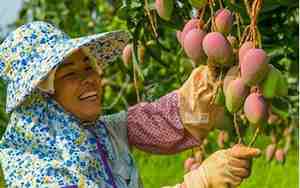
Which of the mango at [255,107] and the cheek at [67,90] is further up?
the mango at [255,107]

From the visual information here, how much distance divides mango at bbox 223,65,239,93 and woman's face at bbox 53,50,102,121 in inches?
16.1

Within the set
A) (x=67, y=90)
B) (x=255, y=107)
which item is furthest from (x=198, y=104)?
(x=255, y=107)

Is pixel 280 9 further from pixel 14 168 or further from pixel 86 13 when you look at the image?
pixel 86 13

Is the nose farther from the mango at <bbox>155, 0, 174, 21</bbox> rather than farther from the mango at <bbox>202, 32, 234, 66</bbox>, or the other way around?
the mango at <bbox>202, 32, 234, 66</bbox>

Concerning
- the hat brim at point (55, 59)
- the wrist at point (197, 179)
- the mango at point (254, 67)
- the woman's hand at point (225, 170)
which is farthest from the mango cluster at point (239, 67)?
the hat brim at point (55, 59)

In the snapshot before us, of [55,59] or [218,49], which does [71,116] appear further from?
[218,49]

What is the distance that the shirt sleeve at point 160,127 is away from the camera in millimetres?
1570

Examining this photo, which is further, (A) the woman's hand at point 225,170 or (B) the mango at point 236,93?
(A) the woman's hand at point 225,170

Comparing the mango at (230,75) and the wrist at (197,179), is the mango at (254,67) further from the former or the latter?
the wrist at (197,179)

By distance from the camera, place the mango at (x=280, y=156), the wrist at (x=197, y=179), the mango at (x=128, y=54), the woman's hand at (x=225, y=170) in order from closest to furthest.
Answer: the woman's hand at (x=225, y=170) < the wrist at (x=197, y=179) < the mango at (x=128, y=54) < the mango at (x=280, y=156)

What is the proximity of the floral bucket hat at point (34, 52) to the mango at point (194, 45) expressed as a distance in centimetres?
34

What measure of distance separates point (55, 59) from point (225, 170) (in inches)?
13.0

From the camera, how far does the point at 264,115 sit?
3.54ft

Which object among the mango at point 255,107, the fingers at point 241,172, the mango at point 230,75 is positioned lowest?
the fingers at point 241,172
